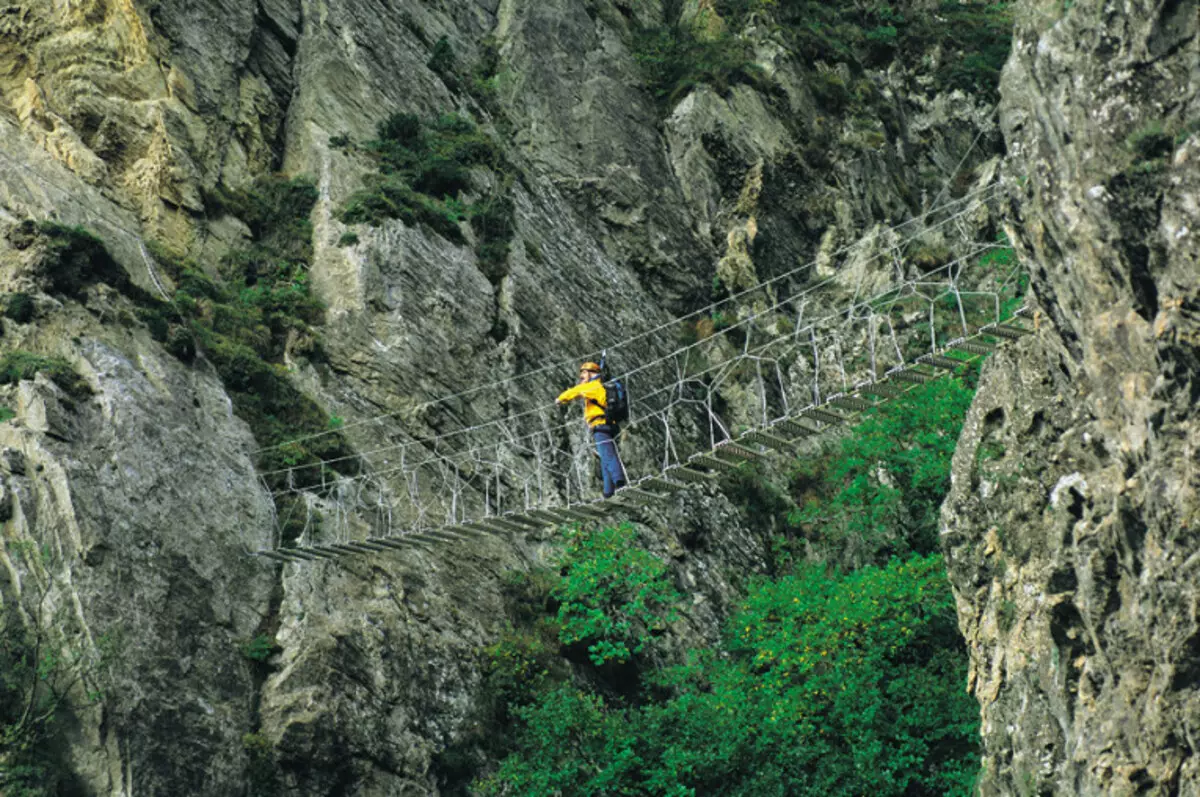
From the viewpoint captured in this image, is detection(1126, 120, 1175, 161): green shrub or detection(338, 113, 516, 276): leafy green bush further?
detection(338, 113, 516, 276): leafy green bush

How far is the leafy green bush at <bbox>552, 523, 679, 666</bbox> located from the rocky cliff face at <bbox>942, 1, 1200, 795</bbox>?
586 centimetres

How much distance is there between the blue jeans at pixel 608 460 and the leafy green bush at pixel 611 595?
4249mm

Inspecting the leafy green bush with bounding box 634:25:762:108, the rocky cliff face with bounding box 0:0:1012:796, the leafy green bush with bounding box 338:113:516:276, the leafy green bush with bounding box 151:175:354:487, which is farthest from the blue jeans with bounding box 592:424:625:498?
the leafy green bush with bounding box 634:25:762:108

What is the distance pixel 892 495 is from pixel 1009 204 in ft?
33.2

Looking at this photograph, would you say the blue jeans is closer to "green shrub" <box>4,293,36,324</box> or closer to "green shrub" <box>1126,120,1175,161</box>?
"green shrub" <box>1126,120,1175,161</box>

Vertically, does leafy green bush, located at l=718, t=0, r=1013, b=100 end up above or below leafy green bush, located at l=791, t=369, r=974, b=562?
above

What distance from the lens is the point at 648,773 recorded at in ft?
62.1

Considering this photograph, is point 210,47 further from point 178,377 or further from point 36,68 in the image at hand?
point 178,377

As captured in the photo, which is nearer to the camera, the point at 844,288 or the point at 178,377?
the point at 178,377

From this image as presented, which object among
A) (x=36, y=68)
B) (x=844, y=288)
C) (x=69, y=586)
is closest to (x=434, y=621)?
(x=69, y=586)

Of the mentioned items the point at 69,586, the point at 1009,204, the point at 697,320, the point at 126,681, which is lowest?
the point at 126,681

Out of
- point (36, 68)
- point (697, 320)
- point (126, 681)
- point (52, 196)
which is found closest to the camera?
point (126, 681)

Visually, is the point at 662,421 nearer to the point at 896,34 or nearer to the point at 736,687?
the point at 736,687

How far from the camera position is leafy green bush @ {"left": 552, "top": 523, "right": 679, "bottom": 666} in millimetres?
19969
